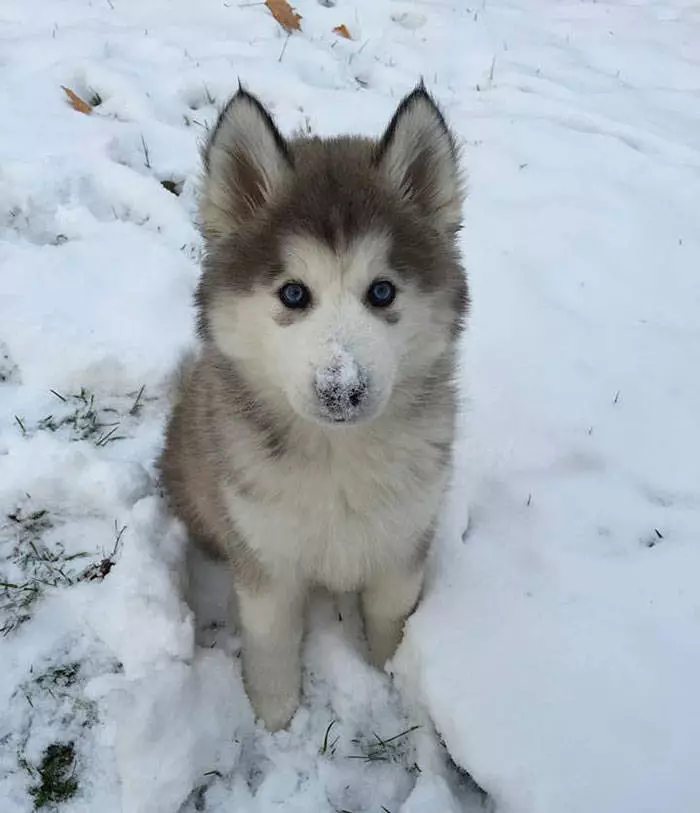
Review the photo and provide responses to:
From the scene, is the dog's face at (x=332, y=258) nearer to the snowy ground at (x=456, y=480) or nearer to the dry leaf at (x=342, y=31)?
the snowy ground at (x=456, y=480)

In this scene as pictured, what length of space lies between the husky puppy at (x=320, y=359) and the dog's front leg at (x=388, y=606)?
0.01m

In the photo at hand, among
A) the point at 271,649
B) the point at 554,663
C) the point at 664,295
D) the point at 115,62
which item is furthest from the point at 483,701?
the point at 115,62

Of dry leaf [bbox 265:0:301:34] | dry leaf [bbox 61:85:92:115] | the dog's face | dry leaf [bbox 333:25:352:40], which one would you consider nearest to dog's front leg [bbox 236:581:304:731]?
the dog's face

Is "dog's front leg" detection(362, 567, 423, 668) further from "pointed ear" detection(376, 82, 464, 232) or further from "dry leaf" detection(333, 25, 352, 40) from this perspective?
"dry leaf" detection(333, 25, 352, 40)

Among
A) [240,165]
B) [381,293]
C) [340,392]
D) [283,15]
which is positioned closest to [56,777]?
[340,392]

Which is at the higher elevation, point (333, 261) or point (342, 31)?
point (333, 261)

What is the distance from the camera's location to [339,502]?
2.13 metres

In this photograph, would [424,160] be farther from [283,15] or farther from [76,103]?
[283,15]

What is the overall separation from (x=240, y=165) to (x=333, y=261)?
41 cm

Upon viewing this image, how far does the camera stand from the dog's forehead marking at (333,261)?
1.82 metres

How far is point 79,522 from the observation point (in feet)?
9.11

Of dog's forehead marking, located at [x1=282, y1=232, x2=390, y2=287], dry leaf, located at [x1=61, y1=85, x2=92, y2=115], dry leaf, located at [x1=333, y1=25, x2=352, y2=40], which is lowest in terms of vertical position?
dry leaf, located at [x1=61, y1=85, x2=92, y2=115]

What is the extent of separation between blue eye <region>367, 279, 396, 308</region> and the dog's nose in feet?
0.76

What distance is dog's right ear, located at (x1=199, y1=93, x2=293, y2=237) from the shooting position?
1914 mm
